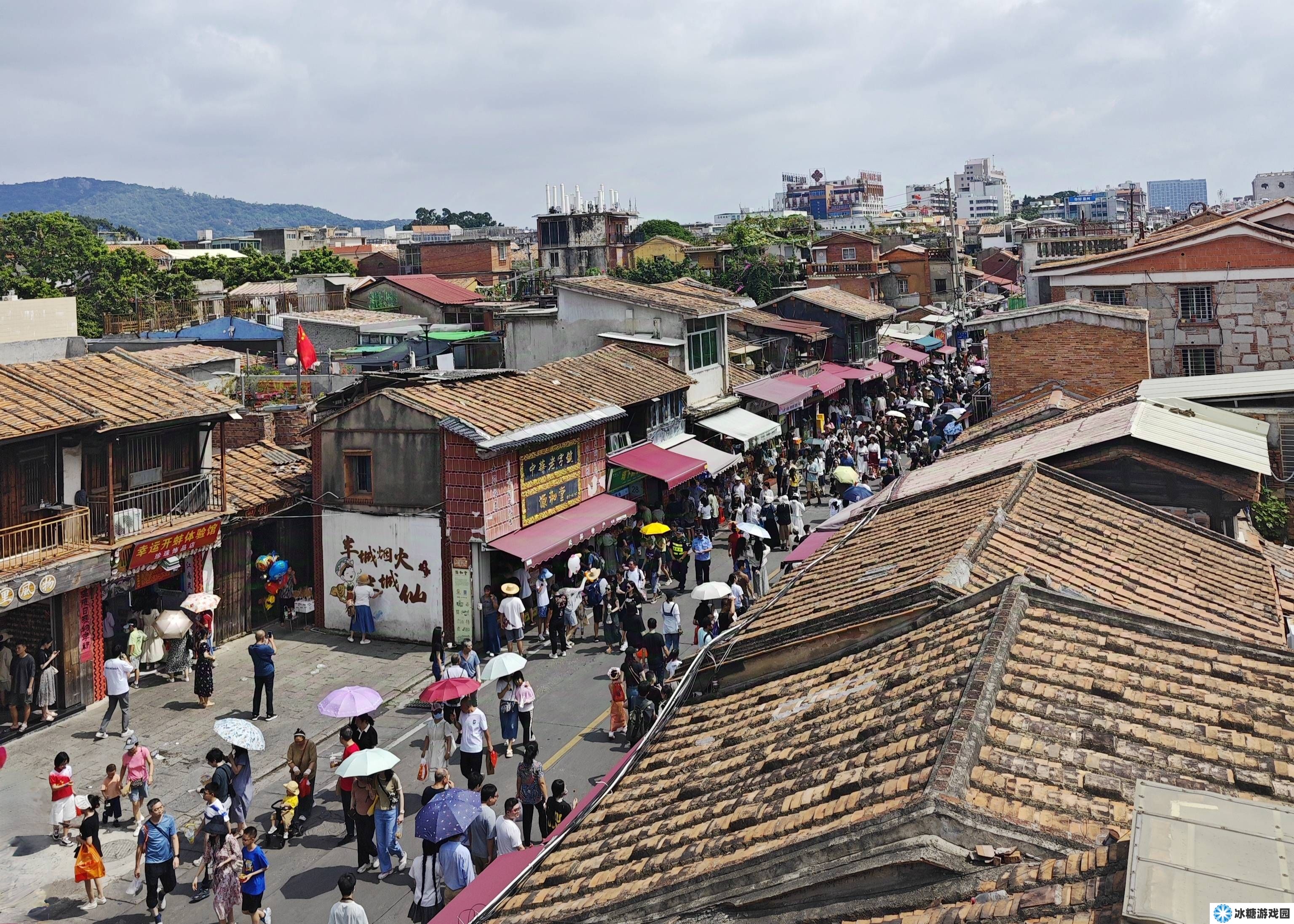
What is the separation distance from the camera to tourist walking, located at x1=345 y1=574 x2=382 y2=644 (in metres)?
22.7

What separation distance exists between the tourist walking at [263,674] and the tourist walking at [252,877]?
6217 mm

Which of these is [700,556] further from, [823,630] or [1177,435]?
[823,630]

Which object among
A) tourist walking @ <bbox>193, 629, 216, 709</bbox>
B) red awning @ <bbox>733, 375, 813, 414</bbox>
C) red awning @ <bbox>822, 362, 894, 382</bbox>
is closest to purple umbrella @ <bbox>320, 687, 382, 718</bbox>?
tourist walking @ <bbox>193, 629, 216, 709</bbox>

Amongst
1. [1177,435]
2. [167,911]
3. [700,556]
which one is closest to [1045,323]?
[700,556]

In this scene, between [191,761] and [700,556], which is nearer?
[191,761]

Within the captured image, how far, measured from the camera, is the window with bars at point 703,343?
3425cm

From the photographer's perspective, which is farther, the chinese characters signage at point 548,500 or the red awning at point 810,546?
the chinese characters signage at point 548,500

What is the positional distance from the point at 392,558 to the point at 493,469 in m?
2.82

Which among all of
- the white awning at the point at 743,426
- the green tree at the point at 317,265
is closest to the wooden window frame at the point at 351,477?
the white awning at the point at 743,426

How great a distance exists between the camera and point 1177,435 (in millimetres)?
15352

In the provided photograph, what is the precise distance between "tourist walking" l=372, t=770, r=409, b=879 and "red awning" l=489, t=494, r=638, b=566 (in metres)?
8.35

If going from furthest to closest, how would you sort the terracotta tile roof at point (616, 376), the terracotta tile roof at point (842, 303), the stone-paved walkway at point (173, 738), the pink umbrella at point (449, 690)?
the terracotta tile roof at point (842, 303)
the terracotta tile roof at point (616, 376)
the pink umbrella at point (449, 690)
the stone-paved walkway at point (173, 738)

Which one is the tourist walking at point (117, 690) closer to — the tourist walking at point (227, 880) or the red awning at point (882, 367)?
the tourist walking at point (227, 880)

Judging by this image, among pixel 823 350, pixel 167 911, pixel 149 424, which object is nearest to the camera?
pixel 167 911
